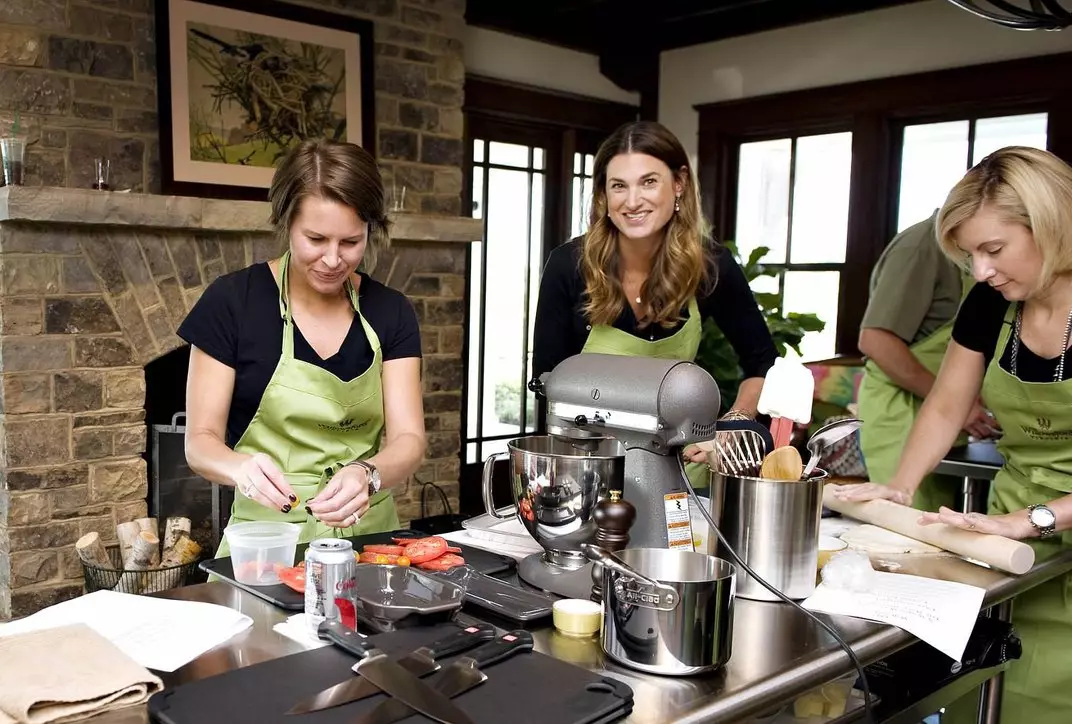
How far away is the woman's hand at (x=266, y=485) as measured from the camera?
1.51m

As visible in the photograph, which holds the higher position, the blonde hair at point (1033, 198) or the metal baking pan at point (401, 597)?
the blonde hair at point (1033, 198)

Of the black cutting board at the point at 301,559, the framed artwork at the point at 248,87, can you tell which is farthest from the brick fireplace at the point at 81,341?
the black cutting board at the point at 301,559

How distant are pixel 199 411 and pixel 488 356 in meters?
3.46

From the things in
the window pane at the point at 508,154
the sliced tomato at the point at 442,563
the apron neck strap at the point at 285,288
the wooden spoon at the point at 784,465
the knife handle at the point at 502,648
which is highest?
the window pane at the point at 508,154

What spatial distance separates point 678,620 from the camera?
1123mm

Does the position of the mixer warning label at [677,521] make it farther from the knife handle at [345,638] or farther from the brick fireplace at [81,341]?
the brick fireplace at [81,341]

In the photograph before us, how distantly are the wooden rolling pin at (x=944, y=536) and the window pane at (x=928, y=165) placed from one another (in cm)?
325

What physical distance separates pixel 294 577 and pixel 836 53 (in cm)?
444

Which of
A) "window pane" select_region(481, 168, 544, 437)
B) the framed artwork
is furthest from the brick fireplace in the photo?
"window pane" select_region(481, 168, 544, 437)

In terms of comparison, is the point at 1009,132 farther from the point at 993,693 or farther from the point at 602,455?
the point at 602,455

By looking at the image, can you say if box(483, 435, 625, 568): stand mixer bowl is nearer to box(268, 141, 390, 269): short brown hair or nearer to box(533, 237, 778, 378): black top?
box(268, 141, 390, 269): short brown hair

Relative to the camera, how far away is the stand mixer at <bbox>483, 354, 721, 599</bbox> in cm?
142

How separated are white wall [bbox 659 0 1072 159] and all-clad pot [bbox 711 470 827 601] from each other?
3665mm

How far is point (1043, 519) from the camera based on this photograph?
1660 mm
